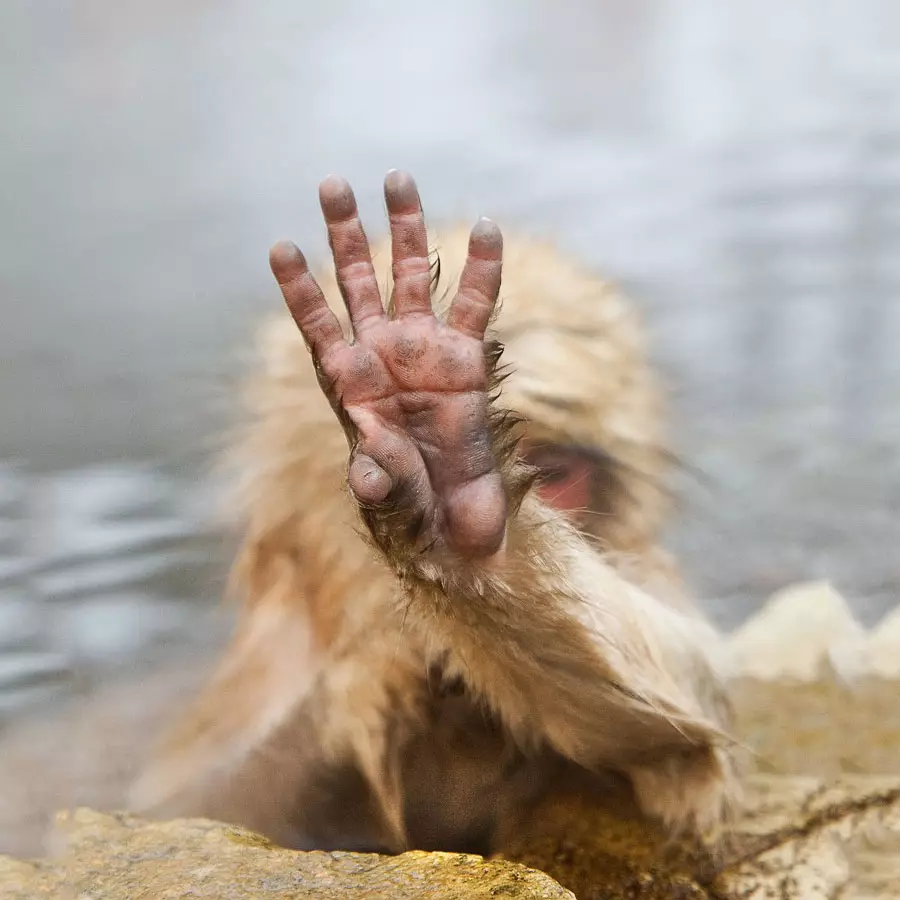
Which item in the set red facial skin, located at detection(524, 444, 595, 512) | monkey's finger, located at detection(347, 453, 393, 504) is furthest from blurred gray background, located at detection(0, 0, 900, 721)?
monkey's finger, located at detection(347, 453, 393, 504)

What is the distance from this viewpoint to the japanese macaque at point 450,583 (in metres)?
0.98

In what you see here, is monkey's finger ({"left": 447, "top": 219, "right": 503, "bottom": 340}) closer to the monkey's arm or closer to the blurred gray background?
the monkey's arm

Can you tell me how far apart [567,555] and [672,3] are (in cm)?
103

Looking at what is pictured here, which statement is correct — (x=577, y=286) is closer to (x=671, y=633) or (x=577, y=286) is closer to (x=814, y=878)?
(x=671, y=633)

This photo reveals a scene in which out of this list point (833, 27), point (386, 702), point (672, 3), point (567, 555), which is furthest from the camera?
point (833, 27)

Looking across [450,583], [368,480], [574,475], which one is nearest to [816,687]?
[574,475]

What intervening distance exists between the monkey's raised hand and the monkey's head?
0.40 meters

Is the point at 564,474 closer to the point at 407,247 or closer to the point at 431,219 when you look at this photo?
the point at 431,219

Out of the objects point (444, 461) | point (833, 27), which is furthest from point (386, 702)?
point (833, 27)

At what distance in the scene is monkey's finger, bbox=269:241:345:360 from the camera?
960 millimetres

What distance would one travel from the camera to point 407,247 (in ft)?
3.28

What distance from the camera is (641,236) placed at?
5.97 feet

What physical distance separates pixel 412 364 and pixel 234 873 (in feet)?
1.84

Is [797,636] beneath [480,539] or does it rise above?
beneath
